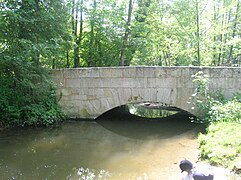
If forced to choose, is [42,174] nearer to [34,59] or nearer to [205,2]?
[34,59]

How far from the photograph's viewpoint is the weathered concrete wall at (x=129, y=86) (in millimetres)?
7996

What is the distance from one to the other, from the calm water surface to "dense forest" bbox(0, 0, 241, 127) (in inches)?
47.2

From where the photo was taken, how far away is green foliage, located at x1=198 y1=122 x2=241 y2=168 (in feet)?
14.8

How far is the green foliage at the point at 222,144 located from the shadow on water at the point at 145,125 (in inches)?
62.7

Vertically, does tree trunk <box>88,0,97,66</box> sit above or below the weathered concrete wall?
above

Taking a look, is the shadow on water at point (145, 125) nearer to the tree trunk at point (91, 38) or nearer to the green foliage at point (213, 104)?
the green foliage at point (213, 104)

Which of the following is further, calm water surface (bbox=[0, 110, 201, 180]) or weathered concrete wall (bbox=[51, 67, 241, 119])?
weathered concrete wall (bbox=[51, 67, 241, 119])

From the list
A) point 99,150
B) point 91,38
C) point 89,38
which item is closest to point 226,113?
point 99,150

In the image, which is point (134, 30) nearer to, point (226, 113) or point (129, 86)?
point (129, 86)

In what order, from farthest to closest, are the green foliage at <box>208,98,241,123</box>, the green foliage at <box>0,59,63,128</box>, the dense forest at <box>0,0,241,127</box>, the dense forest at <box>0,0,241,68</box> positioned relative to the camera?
the dense forest at <box>0,0,241,68</box> → the green foliage at <box>0,59,63,128</box> → the dense forest at <box>0,0,241,127</box> → the green foliage at <box>208,98,241,123</box>

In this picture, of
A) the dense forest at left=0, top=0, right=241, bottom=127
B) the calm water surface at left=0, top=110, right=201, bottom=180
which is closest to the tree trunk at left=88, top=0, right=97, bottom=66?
the dense forest at left=0, top=0, right=241, bottom=127

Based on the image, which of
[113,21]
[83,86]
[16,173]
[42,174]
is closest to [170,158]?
[42,174]

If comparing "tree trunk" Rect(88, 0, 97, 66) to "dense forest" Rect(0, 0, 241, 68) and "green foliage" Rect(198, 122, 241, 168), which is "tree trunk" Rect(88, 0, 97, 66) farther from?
"green foliage" Rect(198, 122, 241, 168)

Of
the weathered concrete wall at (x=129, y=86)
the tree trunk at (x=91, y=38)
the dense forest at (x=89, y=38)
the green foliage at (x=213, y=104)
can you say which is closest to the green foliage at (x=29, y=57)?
the dense forest at (x=89, y=38)
